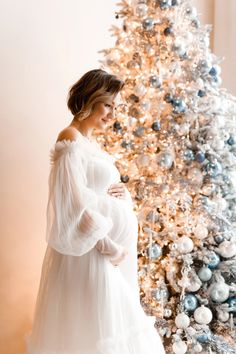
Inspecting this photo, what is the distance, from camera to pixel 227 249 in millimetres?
2307

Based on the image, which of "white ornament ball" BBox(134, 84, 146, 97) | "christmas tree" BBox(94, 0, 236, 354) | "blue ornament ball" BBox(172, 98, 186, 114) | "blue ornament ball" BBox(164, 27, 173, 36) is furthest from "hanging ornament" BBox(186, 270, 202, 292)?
"blue ornament ball" BBox(164, 27, 173, 36)

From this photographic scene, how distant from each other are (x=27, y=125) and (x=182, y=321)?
1.35 m

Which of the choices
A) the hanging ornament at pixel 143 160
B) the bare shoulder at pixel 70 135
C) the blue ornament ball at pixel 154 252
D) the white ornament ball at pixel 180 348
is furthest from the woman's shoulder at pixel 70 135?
the white ornament ball at pixel 180 348

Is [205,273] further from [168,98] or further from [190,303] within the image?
[168,98]

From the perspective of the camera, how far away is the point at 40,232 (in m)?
2.78

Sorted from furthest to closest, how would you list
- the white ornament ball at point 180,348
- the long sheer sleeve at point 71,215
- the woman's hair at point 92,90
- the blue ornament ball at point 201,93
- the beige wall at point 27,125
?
1. the beige wall at point 27,125
2. the blue ornament ball at point 201,93
3. the white ornament ball at point 180,348
4. the woman's hair at point 92,90
5. the long sheer sleeve at point 71,215

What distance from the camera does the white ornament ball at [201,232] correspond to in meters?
2.30

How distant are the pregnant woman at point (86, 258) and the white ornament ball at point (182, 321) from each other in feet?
1.43

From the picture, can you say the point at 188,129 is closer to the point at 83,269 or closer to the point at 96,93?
the point at 96,93

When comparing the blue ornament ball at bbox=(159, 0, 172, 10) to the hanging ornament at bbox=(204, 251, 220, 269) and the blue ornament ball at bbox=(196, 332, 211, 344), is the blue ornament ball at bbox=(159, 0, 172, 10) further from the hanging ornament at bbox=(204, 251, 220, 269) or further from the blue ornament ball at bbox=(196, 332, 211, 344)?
the blue ornament ball at bbox=(196, 332, 211, 344)

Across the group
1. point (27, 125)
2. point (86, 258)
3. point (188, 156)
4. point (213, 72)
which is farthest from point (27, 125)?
point (86, 258)

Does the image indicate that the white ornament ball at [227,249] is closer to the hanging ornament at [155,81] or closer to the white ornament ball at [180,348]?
the white ornament ball at [180,348]

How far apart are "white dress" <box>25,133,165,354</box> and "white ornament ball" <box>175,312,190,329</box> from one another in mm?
462

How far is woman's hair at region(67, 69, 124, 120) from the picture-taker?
184cm
